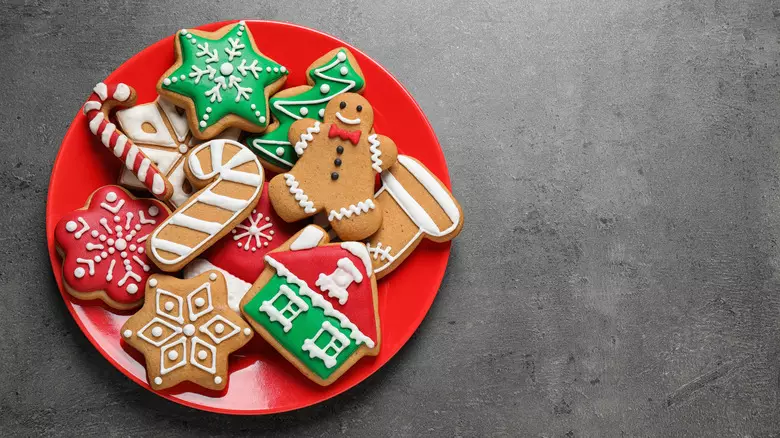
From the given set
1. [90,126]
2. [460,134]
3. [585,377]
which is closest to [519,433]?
[585,377]

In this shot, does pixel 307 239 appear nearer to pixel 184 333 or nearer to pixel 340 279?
pixel 340 279

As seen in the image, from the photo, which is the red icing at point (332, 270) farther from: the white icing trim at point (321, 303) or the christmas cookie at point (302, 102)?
the christmas cookie at point (302, 102)

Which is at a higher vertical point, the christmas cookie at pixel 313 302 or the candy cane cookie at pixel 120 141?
the candy cane cookie at pixel 120 141

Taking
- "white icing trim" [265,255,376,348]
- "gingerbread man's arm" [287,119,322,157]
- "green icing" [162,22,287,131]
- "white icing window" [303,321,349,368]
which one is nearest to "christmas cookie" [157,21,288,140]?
"green icing" [162,22,287,131]

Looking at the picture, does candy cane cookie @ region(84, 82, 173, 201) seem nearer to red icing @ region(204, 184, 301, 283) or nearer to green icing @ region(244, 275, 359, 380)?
red icing @ region(204, 184, 301, 283)

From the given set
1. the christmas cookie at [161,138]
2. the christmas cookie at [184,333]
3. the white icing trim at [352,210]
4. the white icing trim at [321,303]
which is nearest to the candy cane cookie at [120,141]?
the christmas cookie at [161,138]
